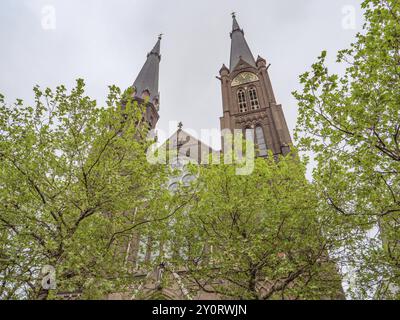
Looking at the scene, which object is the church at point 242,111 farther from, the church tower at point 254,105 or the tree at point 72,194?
the tree at point 72,194

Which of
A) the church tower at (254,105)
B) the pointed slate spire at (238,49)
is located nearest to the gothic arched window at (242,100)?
the church tower at (254,105)

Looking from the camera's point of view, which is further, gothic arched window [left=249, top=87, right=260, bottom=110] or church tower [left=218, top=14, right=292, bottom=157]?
gothic arched window [left=249, top=87, right=260, bottom=110]

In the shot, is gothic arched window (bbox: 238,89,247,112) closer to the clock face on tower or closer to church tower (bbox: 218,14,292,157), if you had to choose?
church tower (bbox: 218,14,292,157)

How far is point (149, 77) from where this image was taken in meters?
40.0

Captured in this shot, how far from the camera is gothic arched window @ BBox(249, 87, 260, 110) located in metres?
28.8

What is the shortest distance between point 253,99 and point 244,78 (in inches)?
176

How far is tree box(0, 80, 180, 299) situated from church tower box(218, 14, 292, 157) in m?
14.2

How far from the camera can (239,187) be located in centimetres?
1039

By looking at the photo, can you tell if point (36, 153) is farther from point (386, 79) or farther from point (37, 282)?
point (386, 79)

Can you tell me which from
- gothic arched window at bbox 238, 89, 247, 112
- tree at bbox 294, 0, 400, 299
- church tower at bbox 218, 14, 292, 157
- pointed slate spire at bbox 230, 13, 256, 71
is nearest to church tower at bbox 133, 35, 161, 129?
church tower at bbox 218, 14, 292, 157

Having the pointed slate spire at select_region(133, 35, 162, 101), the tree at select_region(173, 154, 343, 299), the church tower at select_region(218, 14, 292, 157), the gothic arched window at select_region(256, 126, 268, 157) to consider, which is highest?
the pointed slate spire at select_region(133, 35, 162, 101)

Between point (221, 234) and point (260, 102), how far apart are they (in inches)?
838

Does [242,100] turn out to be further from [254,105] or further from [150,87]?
[150,87]
